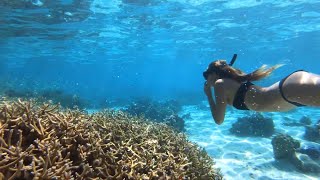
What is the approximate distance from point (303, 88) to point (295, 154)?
319 inches

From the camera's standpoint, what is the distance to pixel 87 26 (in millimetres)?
28969

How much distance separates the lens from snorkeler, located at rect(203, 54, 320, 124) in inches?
183

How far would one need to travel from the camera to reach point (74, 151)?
4062 mm

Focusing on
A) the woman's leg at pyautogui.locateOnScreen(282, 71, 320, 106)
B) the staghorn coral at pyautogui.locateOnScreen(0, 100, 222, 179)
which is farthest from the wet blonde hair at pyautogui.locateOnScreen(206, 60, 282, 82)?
the staghorn coral at pyautogui.locateOnScreen(0, 100, 222, 179)

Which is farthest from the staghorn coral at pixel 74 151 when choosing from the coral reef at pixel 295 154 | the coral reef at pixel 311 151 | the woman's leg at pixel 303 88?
the coral reef at pixel 311 151

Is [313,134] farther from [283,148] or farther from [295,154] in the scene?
[283,148]

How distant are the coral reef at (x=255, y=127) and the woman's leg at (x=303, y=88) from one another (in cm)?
1184

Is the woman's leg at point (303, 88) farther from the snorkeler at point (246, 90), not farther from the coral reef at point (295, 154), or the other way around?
the coral reef at point (295, 154)

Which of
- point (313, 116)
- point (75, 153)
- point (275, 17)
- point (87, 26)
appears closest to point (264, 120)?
point (313, 116)

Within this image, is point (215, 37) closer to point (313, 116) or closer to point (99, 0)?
point (313, 116)

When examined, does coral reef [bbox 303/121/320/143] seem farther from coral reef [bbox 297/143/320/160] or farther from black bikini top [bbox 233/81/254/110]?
black bikini top [bbox 233/81/254/110]

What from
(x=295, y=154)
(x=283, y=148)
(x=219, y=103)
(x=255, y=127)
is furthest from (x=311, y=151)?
(x=219, y=103)

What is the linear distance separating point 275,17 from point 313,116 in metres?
11.8

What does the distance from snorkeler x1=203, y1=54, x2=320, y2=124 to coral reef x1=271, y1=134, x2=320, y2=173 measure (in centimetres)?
691
